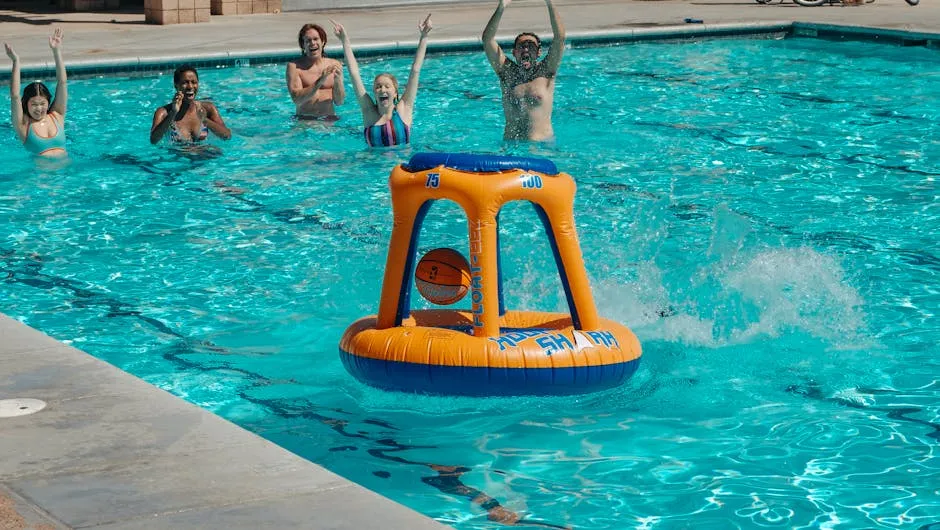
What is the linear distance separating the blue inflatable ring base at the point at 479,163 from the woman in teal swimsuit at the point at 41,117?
5727 mm

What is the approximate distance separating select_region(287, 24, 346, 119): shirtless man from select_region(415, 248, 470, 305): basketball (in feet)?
20.1

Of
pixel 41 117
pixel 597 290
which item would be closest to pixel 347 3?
pixel 41 117

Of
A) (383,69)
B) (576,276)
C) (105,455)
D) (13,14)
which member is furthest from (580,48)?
(105,455)

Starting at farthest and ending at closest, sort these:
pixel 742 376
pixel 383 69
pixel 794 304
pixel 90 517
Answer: pixel 383 69 < pixel 794 304 < pixel 742 376 < pixel 90 517

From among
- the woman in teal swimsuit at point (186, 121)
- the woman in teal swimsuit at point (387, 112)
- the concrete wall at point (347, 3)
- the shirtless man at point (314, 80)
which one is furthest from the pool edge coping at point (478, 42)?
the woman in teal swimsuit at point (387, 112)

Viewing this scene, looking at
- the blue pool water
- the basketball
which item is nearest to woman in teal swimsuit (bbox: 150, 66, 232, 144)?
the blue pool water

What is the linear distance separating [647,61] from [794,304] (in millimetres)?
9987

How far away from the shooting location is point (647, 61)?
16656 millimetres

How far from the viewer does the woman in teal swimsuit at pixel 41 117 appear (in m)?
10.4

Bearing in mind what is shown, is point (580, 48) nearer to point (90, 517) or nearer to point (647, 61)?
point (647, 61)

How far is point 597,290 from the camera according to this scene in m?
7.18

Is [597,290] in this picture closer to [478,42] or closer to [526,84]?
[526,84]

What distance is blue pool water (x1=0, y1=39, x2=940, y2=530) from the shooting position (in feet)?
16.6

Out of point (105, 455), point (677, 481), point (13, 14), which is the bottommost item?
point (677, 481)
